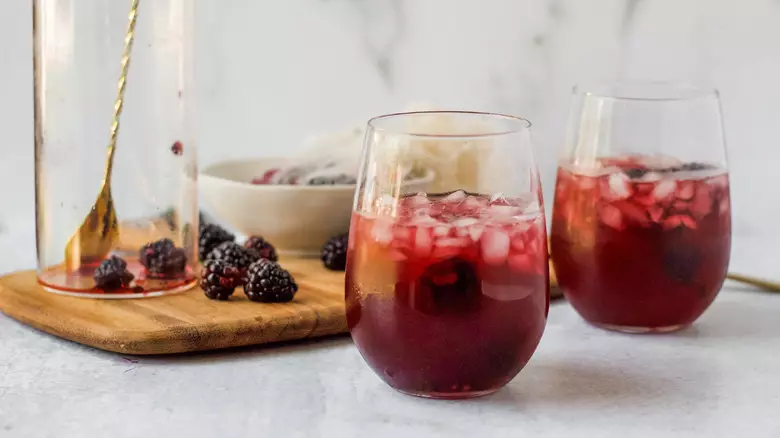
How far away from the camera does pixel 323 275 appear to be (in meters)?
1.80

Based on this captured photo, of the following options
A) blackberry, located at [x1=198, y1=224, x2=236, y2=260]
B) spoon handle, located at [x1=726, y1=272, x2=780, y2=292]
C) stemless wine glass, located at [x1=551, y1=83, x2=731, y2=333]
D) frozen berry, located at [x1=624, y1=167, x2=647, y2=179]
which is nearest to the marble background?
spoon handle, located at [x1=726, y1=272, x2=780, y2=292]

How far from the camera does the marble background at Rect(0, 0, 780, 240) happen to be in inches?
89.5

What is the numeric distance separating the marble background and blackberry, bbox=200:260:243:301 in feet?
2.92

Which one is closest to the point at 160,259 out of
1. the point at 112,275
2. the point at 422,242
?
the point at 112,275

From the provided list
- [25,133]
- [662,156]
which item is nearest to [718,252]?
[662,156]

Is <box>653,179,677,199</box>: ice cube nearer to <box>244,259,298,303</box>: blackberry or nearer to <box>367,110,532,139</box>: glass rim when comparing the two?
<box>367,110,532,139</box>: glass rim

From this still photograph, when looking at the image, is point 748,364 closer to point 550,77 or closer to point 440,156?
point 440,156

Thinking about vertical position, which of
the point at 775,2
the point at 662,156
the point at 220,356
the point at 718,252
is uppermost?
the point at 775,2

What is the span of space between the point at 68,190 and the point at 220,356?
40cm

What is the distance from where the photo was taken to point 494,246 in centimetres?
122

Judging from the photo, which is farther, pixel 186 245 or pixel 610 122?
pixel 186 245

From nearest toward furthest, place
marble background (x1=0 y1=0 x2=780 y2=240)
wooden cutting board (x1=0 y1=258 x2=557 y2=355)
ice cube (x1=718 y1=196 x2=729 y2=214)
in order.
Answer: wooden cutting board (x1=0 y1=258 x2=557 y2=355) < ice cube (x1=718 y1=196 x2=729 y2=214) < marble background (x1=0 y1=0 x2=780 y2=240)

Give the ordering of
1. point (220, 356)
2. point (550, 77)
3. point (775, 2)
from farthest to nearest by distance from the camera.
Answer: point (550, 77) < point (775, 2) < point (220, 356)

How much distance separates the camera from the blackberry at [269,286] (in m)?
1.57
